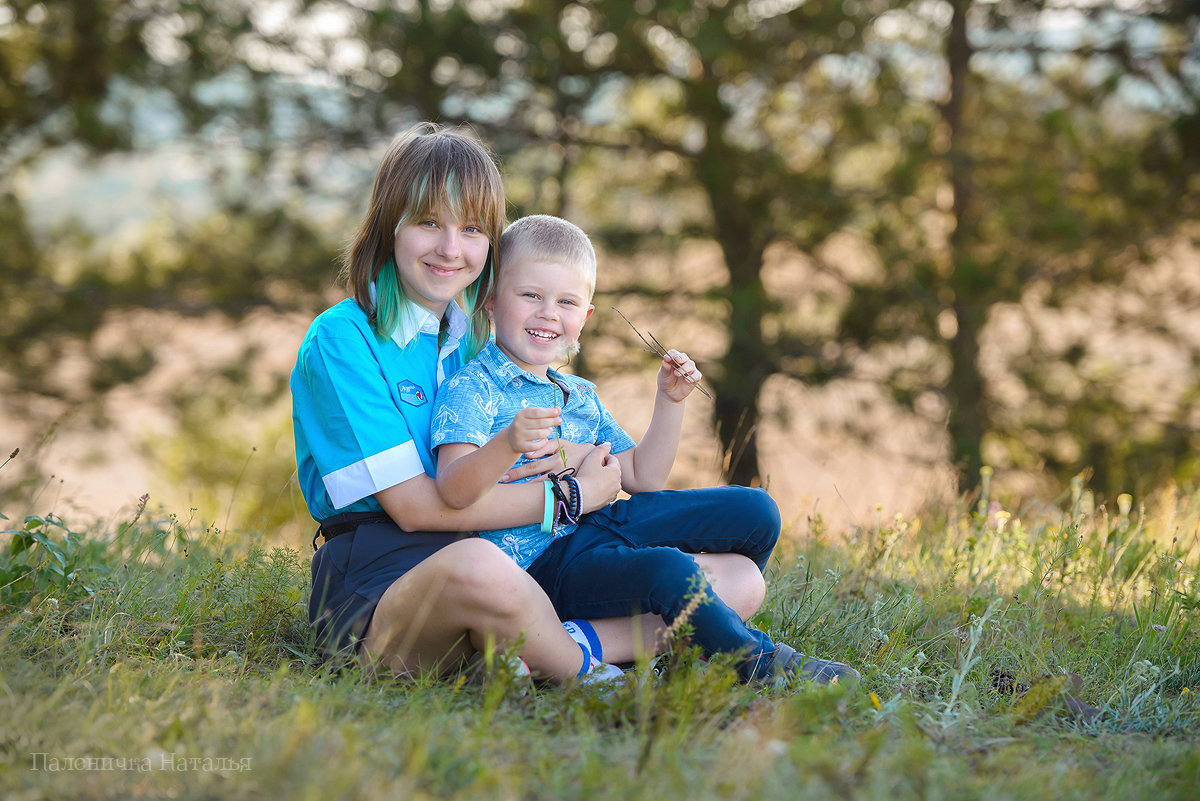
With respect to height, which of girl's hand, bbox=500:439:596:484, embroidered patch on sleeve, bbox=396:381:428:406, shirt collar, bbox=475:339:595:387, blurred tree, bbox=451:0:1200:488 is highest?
blurred tree, bbox=451:0:1200:488

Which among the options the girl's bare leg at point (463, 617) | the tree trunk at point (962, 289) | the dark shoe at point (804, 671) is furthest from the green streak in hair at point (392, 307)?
the tree trunk at point (962, 289)

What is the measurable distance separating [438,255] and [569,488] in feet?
2.30

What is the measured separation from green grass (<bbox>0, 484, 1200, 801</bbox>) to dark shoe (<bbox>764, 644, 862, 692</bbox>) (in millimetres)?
58

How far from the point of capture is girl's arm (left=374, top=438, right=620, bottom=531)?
207 centimetres

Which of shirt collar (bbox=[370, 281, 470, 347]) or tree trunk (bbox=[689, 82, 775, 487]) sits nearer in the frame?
shirt collar (bbox=[370, 281, 470, 347])

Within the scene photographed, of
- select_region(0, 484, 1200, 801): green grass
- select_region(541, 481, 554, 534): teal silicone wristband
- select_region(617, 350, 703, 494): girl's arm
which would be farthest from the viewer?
select_region(617, 350, 703, 494): girl's arm

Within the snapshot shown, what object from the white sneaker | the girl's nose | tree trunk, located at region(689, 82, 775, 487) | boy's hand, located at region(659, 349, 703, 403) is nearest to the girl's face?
the girl's nose

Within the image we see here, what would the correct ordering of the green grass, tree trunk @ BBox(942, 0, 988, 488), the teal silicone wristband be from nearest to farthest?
the green grass → the teal silicone wristband → tree trunk @ BBox(942, 0, 988, 488)

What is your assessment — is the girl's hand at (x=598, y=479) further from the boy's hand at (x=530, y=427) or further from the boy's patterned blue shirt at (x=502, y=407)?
the boy's hand at (x=530, y=427)

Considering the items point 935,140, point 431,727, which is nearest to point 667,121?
point 935,140

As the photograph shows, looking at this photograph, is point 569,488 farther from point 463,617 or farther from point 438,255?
point 438,255

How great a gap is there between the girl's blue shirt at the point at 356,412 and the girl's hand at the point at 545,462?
21 centimetres

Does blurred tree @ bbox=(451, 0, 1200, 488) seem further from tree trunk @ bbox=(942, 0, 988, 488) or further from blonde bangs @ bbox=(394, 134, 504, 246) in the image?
→ blonde bangs @ bbox=(394, 134, 504, 246)

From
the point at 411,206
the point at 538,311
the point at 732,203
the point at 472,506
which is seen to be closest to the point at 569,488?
the point at 472,506
